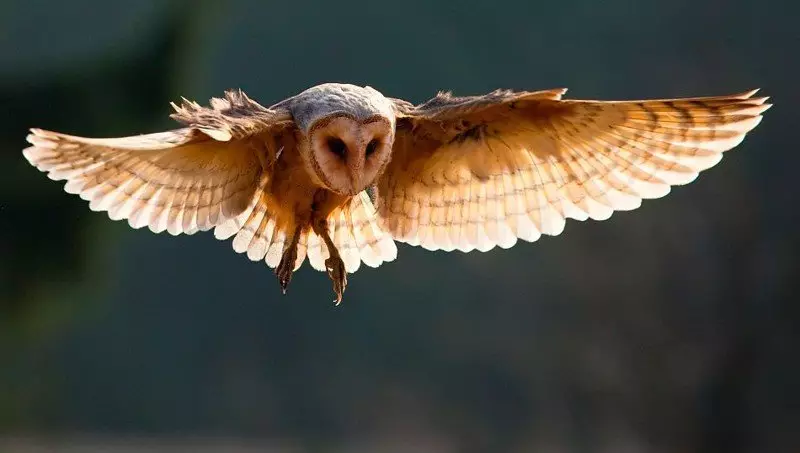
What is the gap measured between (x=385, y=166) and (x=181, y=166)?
1.15 feet

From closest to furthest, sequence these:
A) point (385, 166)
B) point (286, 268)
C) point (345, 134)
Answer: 1. point (345, 134)
2. point (385, 166)
3. point (286, 268)

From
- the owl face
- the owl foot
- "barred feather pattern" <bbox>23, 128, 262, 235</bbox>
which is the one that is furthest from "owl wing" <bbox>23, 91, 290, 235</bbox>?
the owl foot

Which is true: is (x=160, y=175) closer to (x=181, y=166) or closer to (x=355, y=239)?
(x=181, y=166)

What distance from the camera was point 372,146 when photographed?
202cm

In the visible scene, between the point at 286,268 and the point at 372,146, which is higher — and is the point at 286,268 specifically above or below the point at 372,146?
below

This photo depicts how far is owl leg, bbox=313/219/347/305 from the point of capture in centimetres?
224

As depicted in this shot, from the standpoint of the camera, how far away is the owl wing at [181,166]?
1.82 meters

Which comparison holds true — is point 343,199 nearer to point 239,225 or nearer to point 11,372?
point 239,225

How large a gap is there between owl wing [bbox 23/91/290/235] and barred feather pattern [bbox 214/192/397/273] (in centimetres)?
17

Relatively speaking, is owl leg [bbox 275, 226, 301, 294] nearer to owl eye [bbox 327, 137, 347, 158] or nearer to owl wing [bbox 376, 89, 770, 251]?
owl wing [bbox 376, 89, 770, 251]

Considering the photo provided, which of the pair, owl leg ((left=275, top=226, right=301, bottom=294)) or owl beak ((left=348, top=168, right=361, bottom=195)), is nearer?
owl beak ((left=348, top=168, right=361, bottom=195))

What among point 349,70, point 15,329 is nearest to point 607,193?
point 349,70

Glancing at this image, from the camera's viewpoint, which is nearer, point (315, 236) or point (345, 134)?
point (345, 134)

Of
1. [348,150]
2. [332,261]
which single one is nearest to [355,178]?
[348,150]
